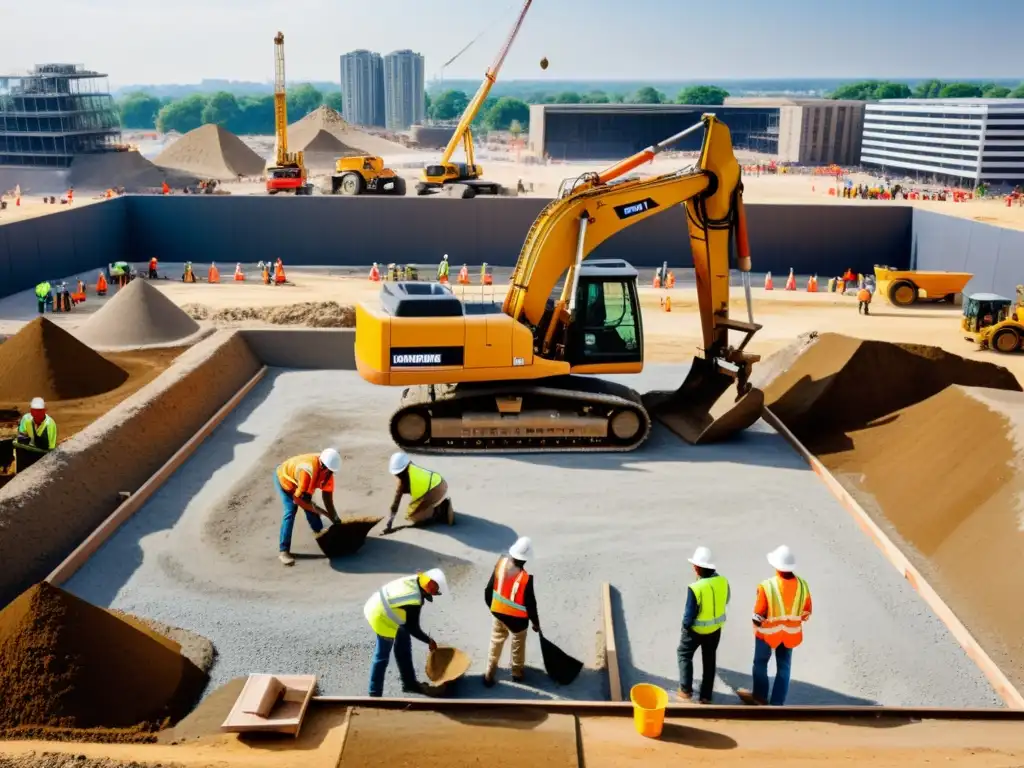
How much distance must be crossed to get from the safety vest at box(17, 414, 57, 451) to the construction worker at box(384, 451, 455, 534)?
4.16 metres

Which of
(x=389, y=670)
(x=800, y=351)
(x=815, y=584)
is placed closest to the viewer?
(x=389, y=670)

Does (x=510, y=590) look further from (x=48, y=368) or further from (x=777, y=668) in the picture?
(x=48, y=368)

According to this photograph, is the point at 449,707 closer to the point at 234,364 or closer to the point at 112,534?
the point at 112,534

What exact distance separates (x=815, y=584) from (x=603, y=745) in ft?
13.2

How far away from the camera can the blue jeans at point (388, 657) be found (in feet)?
25.5

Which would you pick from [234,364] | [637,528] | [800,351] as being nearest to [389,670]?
[637,528]

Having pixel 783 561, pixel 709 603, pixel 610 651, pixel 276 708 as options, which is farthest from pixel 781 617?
pixel 276 708

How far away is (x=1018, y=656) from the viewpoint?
28.6 feet

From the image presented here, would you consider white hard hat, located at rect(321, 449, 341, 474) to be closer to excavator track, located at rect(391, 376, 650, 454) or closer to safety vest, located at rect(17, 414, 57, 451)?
safety vest, located at rect(17, 414, 57, 451)

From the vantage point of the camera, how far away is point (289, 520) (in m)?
10.5

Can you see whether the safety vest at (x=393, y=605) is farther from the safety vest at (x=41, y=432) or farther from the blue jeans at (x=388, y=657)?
the safety vest at (x=41, y=432)

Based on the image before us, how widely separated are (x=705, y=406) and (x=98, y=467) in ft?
29.6

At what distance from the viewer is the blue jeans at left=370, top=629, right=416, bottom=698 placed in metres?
7.79

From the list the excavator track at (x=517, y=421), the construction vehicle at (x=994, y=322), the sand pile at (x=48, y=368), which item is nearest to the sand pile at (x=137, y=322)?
the sand pile at (x=48, y=368)
